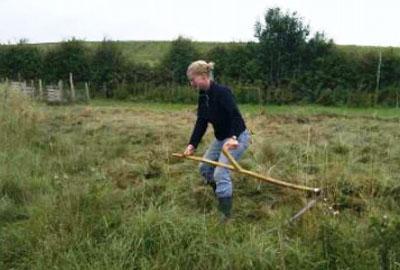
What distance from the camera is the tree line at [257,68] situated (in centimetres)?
2789

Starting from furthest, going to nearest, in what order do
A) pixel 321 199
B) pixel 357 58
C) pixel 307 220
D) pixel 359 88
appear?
pixel 357 58
pixel 359 88
pixel 321 199
pixel 307 220

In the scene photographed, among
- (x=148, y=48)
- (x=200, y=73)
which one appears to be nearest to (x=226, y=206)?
(x=200, y=73)

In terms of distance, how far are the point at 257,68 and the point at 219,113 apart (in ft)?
82.5

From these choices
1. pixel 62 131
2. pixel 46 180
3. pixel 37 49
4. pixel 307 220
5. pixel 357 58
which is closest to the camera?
pixel 307 220

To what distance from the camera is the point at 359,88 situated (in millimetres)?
26688

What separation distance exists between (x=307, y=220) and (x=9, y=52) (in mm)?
32916

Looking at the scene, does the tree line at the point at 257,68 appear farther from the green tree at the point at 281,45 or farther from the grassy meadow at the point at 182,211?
the grassy meadow at the point at 182,211

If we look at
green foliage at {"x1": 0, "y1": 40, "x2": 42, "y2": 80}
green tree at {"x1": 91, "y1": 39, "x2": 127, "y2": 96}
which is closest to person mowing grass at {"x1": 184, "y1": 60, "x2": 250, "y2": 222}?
green tree at {"x1": 91, "y1": 39, "x2": 127, "y2": 96}

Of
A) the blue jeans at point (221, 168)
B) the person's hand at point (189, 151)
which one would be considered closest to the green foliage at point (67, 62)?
the blue jeans at point (221, 168)

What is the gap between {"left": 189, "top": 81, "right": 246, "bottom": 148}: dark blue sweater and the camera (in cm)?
523

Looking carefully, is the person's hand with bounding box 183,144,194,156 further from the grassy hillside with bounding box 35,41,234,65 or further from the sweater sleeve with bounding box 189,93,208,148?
the grassy hillside with bounding box 35,41,234,65

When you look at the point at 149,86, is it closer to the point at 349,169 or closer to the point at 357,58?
the point at 357,58

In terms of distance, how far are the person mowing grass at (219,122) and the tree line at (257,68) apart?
1927 centimetres

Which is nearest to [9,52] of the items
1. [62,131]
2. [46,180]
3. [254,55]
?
[254,55]
